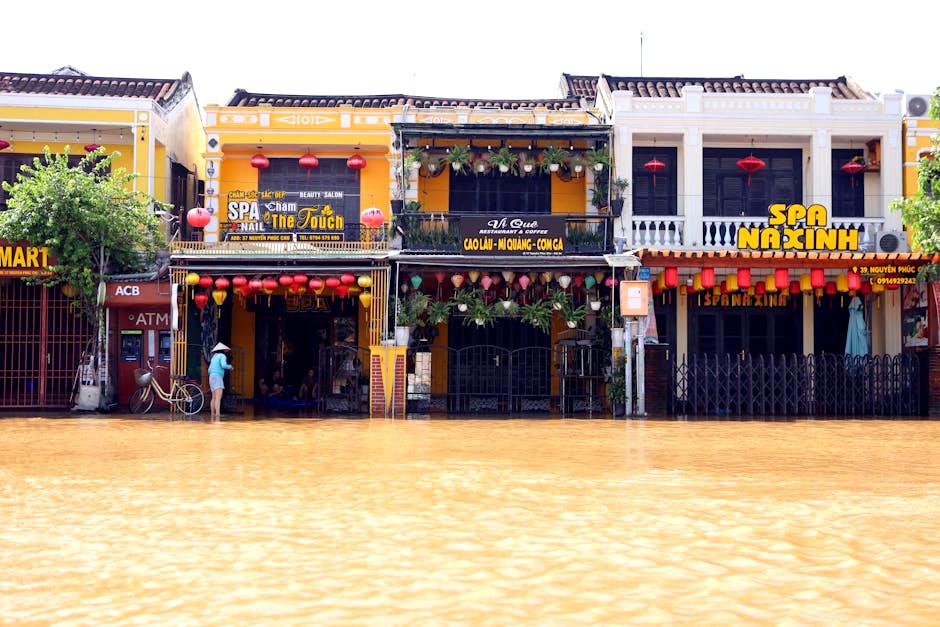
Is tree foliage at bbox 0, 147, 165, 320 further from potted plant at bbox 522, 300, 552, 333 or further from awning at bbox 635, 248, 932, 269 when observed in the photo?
awning at bbox 635, 248, 932, 269

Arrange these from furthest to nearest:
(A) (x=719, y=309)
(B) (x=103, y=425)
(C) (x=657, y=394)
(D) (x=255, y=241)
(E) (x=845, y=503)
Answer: (A) (x=719, y=309)
(D) (x=255, y=241)
(C) (x=657, y=394)
(B) (x=103, y=425)
(E) (x=845, y=503)

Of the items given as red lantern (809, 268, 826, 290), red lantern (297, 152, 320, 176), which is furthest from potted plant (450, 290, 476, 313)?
red lantern (809, 268, 826, 290)

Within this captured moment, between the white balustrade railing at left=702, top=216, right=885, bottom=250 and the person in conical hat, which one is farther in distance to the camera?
the white balustrade railing at left=702, top=216, right=885, bottom=250

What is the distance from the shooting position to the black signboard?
20.1 metres

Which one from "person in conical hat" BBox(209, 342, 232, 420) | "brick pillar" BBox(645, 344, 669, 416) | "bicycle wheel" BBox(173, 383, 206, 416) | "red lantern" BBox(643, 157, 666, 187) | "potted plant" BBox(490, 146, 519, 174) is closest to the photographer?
"person in conical hat" BBox(209, 342, 232, 420)

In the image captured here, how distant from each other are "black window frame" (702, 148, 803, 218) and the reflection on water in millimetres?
10485

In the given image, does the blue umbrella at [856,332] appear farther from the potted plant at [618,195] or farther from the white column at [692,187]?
the potted plant at [618,195]

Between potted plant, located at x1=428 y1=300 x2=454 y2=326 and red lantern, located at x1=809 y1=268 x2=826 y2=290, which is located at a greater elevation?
red lantern, located at x1=809 y1=268 x2=826 y2=290

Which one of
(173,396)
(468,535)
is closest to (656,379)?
(173,396)

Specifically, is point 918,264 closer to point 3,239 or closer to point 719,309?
point 719,309

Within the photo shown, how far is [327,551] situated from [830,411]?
1613 centimetres

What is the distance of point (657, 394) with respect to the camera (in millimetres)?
19531

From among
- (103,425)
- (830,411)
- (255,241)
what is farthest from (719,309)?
(103,425)

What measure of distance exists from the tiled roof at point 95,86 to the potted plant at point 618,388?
12.1m
